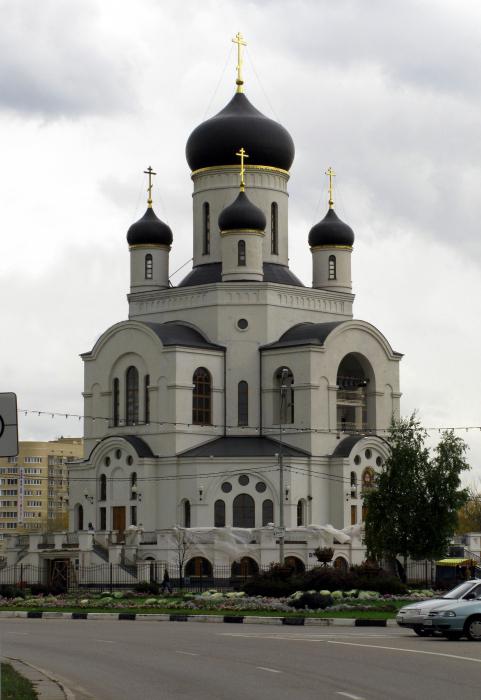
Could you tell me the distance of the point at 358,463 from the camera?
5862 centimetres

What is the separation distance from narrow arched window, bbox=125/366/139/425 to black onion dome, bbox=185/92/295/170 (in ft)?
33.6

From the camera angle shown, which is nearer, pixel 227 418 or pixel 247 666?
pixel 247 666

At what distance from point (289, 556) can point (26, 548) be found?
11.4m

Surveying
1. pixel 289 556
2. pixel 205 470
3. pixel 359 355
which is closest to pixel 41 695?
pixel 289 556

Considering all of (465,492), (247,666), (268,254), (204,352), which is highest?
(268,254)

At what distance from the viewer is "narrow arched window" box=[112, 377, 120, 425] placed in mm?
61478

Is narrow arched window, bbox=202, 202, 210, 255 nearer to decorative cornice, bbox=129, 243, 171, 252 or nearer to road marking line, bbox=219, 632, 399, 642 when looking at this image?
decorative cornice, bbox=129, 243, 171, 252

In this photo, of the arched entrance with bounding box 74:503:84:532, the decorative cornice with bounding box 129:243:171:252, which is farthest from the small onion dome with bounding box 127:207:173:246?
the arched entrance with bounding box 74:503:84:532

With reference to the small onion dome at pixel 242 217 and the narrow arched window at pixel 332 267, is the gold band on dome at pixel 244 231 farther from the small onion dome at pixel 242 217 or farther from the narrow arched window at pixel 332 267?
the narrow arched window at pixel 332 267

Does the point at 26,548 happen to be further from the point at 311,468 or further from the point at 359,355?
the point at 359,355

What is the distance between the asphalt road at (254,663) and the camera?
632 inches

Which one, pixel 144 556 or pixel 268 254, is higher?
pixel 268 254

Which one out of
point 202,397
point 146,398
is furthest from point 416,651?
point 146,398

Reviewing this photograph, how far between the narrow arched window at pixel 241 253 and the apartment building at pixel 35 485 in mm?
72421
